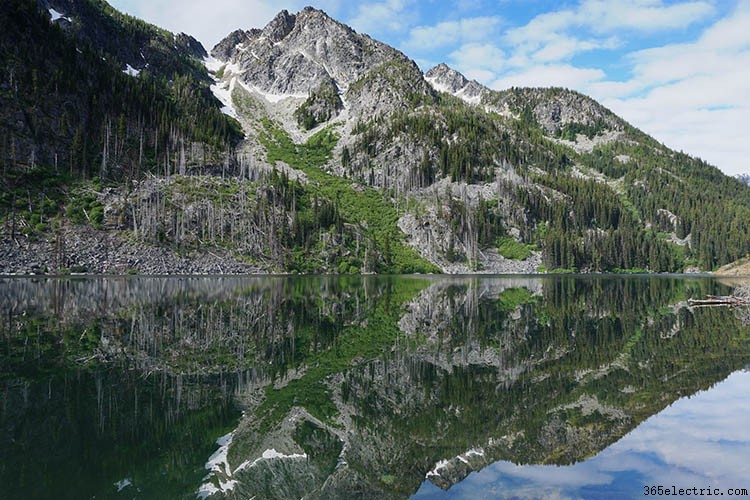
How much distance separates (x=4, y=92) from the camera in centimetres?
9756

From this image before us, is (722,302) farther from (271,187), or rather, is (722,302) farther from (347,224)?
(271,187)

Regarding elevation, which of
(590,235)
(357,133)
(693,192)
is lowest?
(590,235)

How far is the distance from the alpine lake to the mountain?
74767 millimetres

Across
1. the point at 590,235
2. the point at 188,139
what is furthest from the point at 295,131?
the point at 590,235

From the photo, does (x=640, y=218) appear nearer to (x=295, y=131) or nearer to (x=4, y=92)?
(x=295, y=131)

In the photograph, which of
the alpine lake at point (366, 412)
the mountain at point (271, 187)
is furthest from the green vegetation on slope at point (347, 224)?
the alpine lake at point (366, 412)

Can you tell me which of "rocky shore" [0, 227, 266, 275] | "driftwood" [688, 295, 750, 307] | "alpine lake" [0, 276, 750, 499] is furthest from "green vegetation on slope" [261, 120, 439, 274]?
"alpine lake" [0, 276, 750, 499]

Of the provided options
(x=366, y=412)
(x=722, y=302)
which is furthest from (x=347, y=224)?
(x=366, y=412)

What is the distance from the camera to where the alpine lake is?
901 cm

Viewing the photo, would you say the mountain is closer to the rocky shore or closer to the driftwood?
the rocky shore

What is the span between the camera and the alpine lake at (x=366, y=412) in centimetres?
901

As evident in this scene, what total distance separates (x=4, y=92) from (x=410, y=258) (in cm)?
9943

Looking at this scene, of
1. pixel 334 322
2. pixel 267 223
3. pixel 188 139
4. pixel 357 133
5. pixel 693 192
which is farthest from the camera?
pixel 693 192

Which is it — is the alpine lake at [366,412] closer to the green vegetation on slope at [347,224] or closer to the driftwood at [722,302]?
the driftwood at [722,302]
